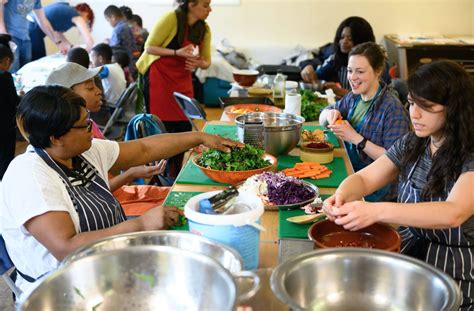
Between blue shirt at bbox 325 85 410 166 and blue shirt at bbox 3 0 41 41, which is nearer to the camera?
blue shirt at bbox 325 85 410 166

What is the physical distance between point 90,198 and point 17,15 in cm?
425

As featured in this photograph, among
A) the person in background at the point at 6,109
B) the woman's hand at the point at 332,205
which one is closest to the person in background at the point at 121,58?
the person in background at the point at 6,109

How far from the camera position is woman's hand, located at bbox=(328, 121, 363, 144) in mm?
2760

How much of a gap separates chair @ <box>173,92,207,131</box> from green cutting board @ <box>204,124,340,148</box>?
451 mm

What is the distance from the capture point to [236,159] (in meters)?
2.32

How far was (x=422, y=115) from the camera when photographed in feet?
6.01

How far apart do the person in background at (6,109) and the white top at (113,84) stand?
935 millimetres

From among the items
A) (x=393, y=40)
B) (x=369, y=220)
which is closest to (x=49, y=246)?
(x=369, y=220)


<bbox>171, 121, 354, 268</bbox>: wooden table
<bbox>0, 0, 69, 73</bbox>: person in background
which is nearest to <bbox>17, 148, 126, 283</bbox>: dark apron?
<bbox>171, 121, 354, 268</bbox>: wooden table

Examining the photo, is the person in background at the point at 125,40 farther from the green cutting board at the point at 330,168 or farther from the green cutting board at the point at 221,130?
the green cutting board at the point at 330,168

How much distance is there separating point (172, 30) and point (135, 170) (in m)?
1.69

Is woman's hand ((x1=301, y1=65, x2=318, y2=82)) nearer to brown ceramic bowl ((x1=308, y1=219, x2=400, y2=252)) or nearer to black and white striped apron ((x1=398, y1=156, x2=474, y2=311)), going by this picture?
black and white striped apron ((x1=398, y1=156, x2=474, y2=311))

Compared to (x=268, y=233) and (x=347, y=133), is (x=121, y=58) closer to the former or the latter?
(x=347, y=133)

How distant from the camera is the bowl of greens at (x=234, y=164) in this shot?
226cm
